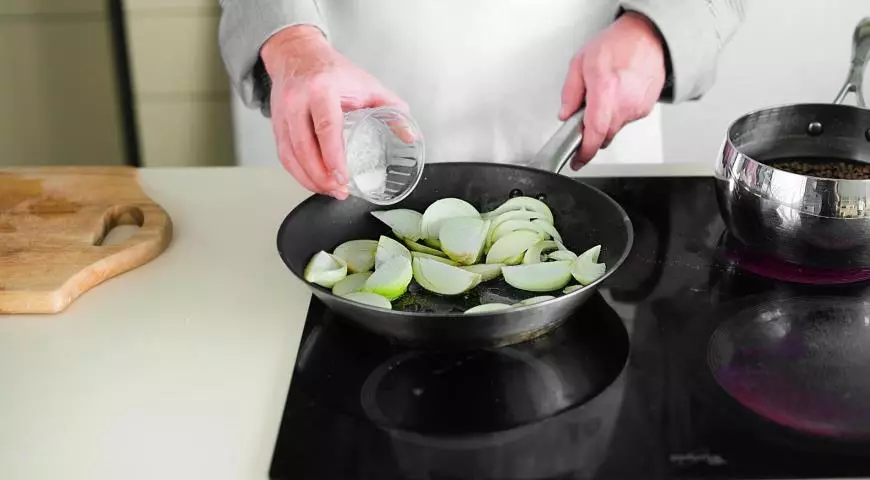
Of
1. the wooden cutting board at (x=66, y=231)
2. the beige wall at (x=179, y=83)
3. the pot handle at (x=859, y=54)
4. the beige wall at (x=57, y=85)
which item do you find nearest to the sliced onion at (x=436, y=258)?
the wooden cutting board at (x=66, y=231)

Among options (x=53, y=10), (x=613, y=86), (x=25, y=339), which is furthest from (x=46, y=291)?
(x=53, y=10)

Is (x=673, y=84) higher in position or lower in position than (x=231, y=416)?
higher

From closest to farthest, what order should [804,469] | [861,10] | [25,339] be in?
[804,469] < [25,339] < [861,10]

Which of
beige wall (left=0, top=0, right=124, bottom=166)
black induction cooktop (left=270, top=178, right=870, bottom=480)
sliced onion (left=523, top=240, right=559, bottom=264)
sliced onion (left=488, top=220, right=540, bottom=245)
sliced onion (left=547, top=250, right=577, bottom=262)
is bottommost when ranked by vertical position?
beige wall (left=0, top=0, right=124, bottom=166)

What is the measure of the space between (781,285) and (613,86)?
0.23 meters

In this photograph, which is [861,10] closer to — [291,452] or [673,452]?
[673,452]

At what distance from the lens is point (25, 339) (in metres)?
0.71

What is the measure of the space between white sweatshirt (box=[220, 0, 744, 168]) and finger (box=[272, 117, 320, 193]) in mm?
170

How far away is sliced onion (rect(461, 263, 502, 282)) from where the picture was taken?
73 cm

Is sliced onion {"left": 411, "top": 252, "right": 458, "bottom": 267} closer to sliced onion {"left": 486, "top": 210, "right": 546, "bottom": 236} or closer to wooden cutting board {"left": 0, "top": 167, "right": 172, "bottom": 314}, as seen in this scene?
sliced onion {"left": 486, "top": 210, "right": 546, "bottom": 236}

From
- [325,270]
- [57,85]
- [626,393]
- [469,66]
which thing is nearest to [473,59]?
[469,66]

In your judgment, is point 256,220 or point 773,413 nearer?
point 773,413

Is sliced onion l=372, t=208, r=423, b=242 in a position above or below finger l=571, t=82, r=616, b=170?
below

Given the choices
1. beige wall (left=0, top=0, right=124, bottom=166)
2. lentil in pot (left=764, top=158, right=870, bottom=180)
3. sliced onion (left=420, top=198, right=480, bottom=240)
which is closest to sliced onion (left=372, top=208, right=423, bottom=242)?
sliced onion (left=420, top=198, right=480, bottom=240)
